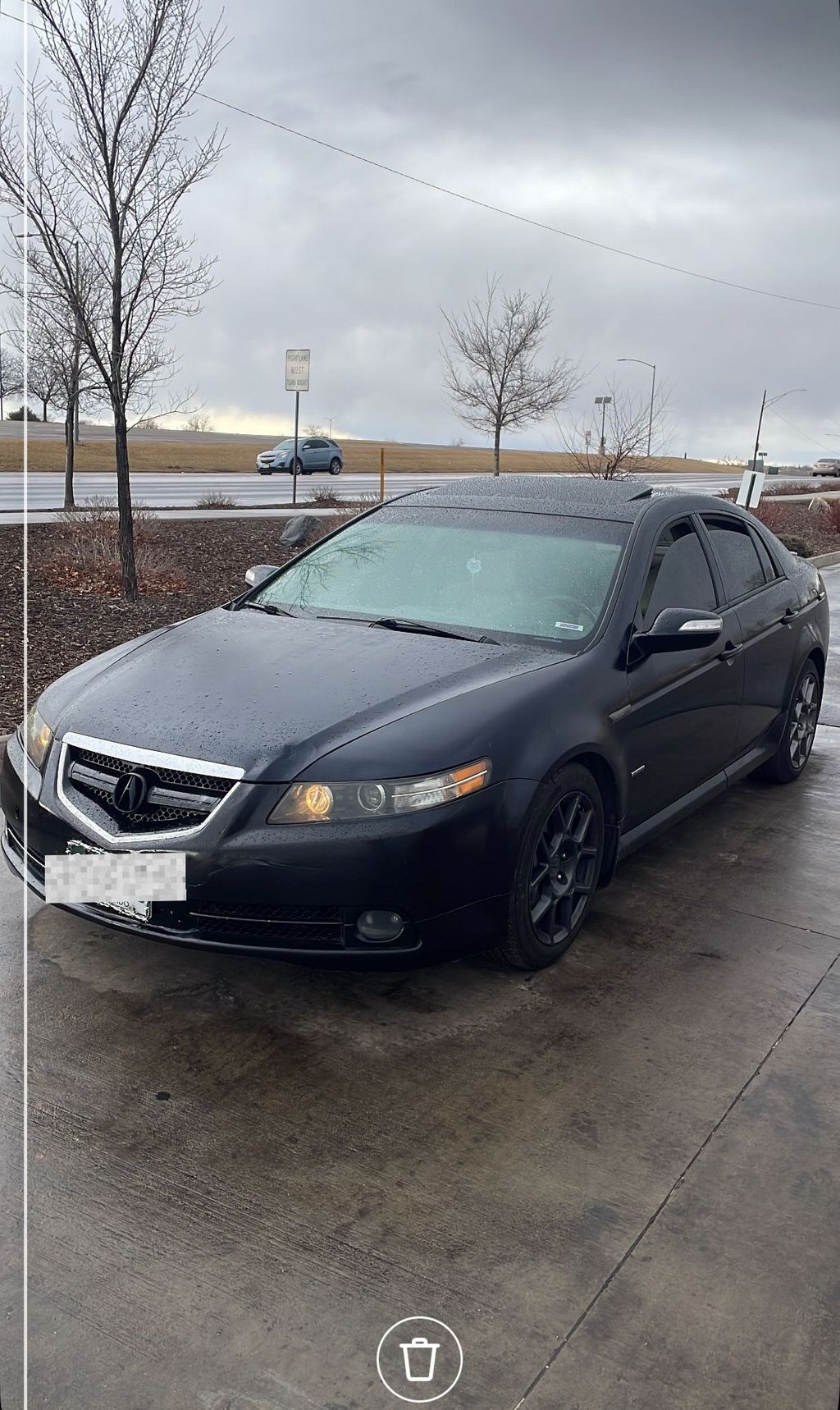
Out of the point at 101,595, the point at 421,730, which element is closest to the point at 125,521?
the point at 101,595

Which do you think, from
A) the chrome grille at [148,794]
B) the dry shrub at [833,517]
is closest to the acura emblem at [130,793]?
the chrome grille at [148,794]

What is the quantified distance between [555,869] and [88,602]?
8.12 meters

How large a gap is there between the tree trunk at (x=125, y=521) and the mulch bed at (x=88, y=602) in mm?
195

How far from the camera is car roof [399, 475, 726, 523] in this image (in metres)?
5.05

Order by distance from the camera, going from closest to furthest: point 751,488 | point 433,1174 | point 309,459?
point 433,1174 < point 751,488 < point 309,459

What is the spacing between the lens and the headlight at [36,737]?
12.9 feet

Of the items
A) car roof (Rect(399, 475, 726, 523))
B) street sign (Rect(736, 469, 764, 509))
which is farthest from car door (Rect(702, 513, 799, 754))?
street sign (Rect(736, 469, 764, 509))

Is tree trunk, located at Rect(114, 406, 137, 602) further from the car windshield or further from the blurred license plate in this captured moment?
the blurred license plate

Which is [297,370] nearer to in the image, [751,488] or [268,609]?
[751,488]

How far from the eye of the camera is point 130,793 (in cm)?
355

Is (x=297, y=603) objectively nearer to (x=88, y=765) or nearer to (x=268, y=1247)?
(x=88, y=765)

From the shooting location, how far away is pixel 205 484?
118 ft

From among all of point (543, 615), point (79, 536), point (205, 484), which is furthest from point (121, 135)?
point (205, 484)

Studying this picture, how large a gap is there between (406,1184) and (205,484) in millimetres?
34509
